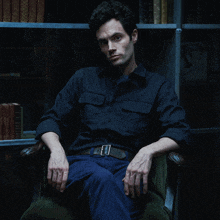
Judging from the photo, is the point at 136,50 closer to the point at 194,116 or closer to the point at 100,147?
the point at 194,116

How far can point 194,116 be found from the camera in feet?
6.78

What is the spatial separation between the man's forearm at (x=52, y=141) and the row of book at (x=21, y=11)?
31.6 inches

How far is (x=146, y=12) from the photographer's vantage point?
1762 millimetres

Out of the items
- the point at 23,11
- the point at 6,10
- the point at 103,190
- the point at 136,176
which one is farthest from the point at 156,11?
the point at 103,190

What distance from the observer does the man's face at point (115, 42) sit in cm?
146

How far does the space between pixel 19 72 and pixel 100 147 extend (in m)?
0.96

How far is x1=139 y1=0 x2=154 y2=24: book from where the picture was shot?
1750 millimetres

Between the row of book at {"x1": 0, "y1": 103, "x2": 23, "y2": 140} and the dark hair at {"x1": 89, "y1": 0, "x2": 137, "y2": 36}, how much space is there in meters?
0.75

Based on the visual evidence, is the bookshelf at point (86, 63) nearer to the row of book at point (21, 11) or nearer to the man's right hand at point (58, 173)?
the row of book at point (21, 11)

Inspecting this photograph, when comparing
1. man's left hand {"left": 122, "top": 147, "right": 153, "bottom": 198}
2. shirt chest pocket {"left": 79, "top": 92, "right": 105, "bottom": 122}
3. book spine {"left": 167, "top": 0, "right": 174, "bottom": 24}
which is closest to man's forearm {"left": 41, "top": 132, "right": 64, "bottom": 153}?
shirt chest pocket {"left": 79, "top": 92, "right": 105, "bottom": 122}

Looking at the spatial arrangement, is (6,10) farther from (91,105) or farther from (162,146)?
(162,146)

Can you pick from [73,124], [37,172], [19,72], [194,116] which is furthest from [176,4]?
[37,172]

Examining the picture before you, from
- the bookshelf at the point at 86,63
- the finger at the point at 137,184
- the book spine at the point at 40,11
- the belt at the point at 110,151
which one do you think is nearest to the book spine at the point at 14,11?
the book spine at the point at 40,11

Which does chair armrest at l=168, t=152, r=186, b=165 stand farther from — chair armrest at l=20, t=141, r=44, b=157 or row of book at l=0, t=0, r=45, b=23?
row of book at l=0, t=0, r=45, b=23
